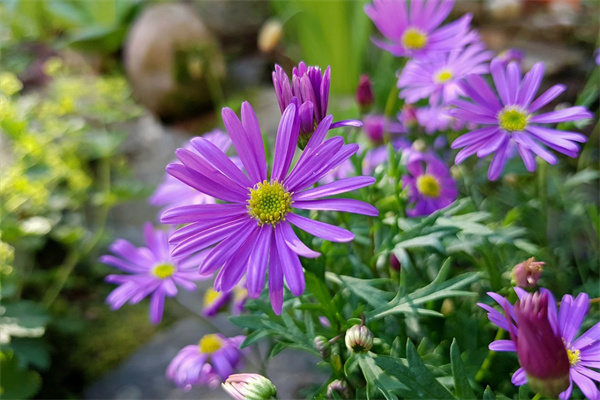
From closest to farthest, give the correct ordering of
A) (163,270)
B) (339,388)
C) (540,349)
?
(540,349) → (339,388) → (163,270)

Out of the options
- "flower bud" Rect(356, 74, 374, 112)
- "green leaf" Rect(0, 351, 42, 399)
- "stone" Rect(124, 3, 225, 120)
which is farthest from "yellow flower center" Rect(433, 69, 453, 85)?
"stone" Rect(124, 3, 225, 120)

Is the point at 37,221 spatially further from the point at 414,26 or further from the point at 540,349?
the point at 540,349

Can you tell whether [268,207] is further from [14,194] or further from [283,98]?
[14,194]

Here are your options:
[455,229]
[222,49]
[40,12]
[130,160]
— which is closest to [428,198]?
[455,229]

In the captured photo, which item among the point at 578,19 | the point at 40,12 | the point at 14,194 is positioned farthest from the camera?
the point at 40,12

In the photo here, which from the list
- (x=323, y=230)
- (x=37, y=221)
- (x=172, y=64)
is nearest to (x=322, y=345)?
(x=323, y=230)

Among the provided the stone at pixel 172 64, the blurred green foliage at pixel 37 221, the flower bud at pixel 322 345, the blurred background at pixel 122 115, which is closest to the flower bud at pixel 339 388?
the flower bud at pixel 322 345
